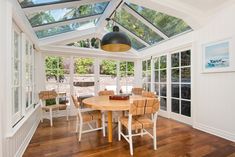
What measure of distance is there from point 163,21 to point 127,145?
2.97m

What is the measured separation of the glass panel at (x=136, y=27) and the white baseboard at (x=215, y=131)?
8.29 feet

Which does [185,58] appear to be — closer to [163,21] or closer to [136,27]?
[163,21]

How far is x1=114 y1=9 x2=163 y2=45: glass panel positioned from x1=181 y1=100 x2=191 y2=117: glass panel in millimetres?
1933

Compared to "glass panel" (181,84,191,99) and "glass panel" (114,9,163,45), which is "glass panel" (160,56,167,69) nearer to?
"glass panel" (114,9,163,45)

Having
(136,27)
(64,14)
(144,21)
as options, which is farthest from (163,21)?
(64,14)

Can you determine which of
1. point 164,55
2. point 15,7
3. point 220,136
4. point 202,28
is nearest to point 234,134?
point 220,136

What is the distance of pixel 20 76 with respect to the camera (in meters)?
2.66

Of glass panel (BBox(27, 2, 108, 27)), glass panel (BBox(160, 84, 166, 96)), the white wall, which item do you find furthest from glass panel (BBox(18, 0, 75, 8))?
glass panel (BBox(160, 84, 166, 96))

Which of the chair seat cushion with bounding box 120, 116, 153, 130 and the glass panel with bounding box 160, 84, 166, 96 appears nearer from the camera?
the chair seat cushion with bounding box 120, 116, 153, 130

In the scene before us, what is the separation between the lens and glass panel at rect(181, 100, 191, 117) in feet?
12.5

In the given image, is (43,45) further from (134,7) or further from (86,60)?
(134,7)

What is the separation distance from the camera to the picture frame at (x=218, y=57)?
2.79 metres

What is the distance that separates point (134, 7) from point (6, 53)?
2.96 metres

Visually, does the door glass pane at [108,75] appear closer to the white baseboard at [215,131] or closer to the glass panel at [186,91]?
the glass panel at [186,91]
